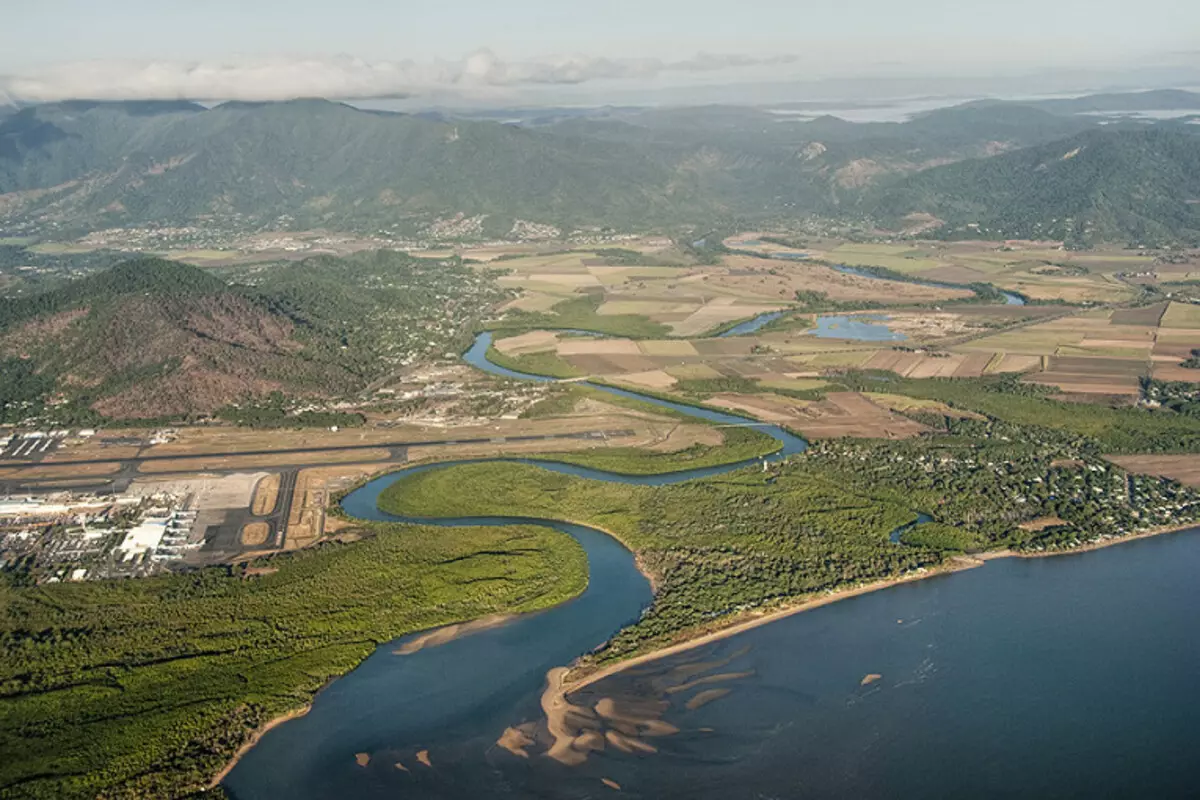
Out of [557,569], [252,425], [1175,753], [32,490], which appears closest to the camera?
[1175,753]

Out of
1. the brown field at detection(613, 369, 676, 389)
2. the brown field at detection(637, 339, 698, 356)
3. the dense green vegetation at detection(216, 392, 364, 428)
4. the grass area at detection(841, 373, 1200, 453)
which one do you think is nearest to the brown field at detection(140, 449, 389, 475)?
the dense green vegetation at detection(216, 392, 364, 428)

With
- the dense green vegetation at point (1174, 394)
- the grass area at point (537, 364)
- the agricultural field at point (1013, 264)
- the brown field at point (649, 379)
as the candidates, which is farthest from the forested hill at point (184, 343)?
the agricultural field at point (1013, 264)

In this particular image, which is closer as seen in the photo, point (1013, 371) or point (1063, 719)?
point (1063, 719)

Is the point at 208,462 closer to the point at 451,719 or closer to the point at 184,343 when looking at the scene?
the point at 184,343

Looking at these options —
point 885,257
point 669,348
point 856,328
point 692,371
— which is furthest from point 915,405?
point 885,257

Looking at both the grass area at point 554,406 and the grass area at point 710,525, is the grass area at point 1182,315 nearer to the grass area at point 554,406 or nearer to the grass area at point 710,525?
the grass area at point 710,525

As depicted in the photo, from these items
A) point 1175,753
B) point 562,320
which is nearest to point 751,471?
point 1175,753

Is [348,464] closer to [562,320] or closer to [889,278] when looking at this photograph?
[562,320]
